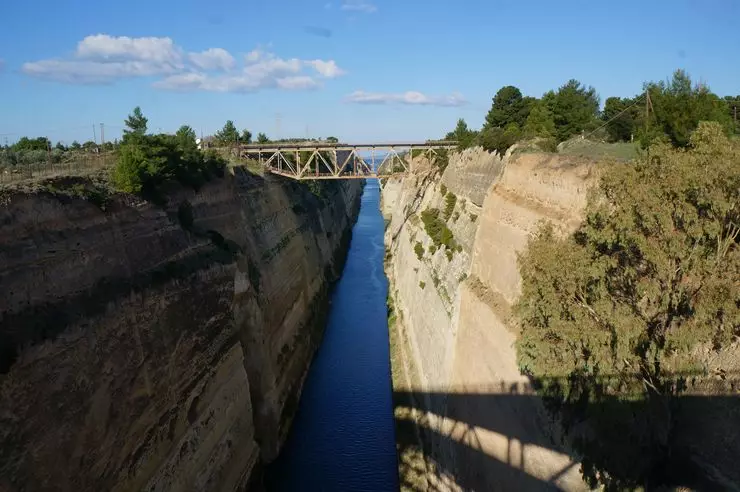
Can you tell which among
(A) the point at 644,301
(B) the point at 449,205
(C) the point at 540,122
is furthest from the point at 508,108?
(A) the point at 644,301

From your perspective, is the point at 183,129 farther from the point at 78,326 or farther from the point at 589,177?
the point at 589,177

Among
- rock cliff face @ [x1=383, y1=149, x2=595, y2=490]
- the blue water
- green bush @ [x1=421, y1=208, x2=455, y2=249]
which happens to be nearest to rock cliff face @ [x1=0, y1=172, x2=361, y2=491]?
the blue water

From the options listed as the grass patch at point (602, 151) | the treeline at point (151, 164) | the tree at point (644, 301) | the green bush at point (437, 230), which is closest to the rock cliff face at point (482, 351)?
the green bush at point (437, 230)

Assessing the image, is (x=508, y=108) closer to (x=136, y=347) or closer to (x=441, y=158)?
(x=441, y=158)

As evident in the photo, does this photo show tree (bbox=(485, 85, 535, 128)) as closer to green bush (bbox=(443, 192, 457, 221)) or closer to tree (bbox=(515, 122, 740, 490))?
green bush (bbox=(443, 192, 457, 221))

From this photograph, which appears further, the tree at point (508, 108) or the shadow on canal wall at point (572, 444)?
the tree at point (508, 108)

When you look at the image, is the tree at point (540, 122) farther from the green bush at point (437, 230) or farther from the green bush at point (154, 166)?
the green bush at point (154, 166)
